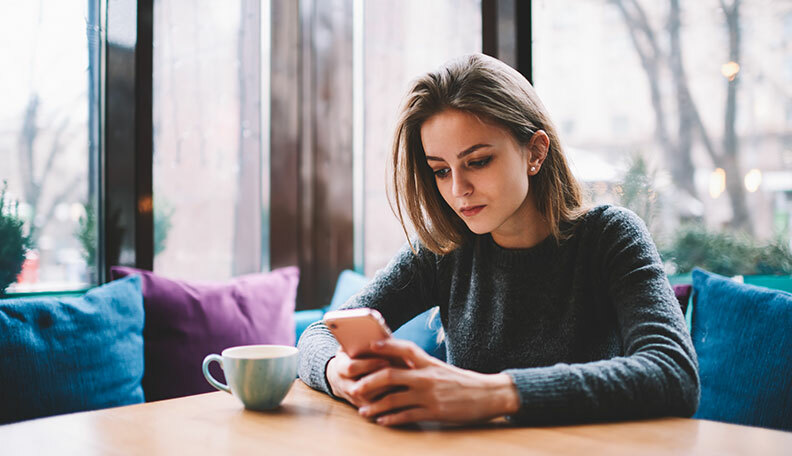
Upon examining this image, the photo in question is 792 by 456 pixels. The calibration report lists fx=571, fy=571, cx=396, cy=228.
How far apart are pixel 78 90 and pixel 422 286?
133 centimetres

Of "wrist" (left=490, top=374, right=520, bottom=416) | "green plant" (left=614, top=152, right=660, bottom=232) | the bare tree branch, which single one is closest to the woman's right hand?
"wrist" (left=490, top=374, right=520, bottom=416)

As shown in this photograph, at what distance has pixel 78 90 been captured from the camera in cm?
185

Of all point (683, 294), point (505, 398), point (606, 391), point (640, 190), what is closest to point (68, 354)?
point (505, 398)

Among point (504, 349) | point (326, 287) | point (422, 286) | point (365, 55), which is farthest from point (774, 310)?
point (365, 55)

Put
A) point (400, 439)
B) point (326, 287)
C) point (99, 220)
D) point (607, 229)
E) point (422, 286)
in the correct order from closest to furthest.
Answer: point (400, 439)
point (607, 229)
point (422, 286)
point (99, 220)
point (326, 287)

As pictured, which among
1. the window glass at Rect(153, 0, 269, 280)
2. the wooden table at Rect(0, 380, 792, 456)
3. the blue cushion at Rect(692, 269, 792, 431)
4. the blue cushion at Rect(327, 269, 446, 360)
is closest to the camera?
the wooden table at Rect(0, 380, 792, 456)

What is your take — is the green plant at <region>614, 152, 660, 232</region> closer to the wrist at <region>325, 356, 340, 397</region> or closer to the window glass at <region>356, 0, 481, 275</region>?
the window glass at <region>356, 0, 481, 275</region>

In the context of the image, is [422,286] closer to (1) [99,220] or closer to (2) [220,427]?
(2) [220,427]

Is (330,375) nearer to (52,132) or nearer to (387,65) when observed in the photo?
(52,132)

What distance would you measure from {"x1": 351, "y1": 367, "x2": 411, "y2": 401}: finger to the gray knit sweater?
0.52 feet

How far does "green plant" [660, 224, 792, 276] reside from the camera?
158cm

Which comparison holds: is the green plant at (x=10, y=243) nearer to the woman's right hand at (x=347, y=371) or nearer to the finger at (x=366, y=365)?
the woman's right hand at (x=347, y=371)

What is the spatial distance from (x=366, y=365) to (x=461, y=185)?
0.45 metres

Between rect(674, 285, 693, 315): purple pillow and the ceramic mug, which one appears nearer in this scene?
the ceramic mug
